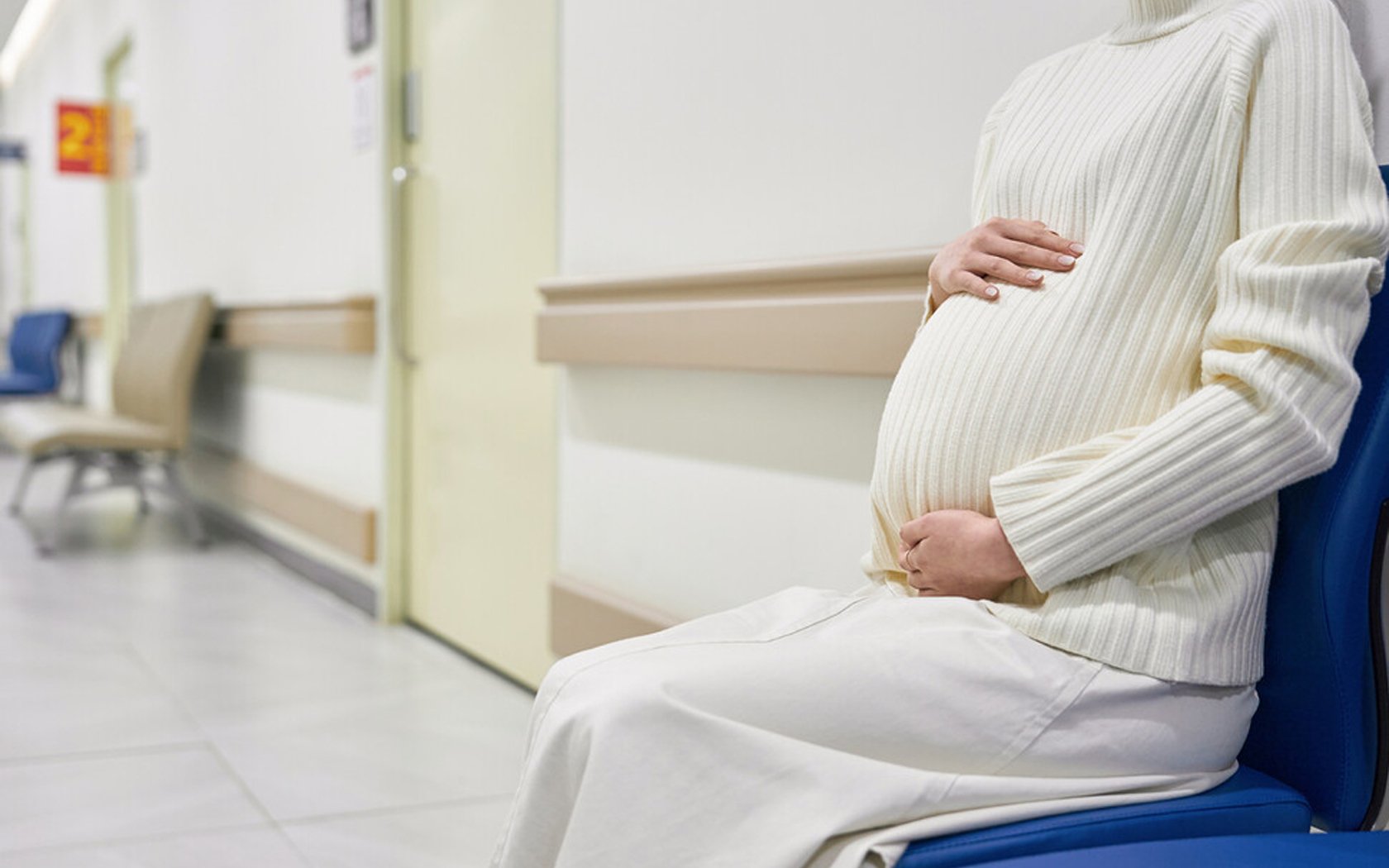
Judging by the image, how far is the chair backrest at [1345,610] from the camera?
1.15 meters

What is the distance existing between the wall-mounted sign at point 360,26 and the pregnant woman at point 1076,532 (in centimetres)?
300

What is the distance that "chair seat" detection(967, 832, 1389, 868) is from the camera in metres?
0.98

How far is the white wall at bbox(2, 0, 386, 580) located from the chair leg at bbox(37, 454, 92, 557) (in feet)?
2.16

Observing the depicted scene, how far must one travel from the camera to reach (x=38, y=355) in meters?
8.63

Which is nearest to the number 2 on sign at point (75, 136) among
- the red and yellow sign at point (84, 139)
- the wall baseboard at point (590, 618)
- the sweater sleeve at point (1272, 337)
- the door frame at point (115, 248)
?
the red and yellow sign at point (84, 139)

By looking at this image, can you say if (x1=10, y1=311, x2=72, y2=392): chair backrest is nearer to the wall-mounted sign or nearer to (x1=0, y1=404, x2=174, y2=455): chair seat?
(x1=0, y1=404, x2=174, y2=455): chair seat

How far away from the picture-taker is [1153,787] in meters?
1.16

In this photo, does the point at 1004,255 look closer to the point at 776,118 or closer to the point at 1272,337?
the point at 1272,337

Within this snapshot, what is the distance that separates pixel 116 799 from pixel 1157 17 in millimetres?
2091

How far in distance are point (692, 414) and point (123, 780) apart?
126 centimetres

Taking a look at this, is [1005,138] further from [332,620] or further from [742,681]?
[332,620]

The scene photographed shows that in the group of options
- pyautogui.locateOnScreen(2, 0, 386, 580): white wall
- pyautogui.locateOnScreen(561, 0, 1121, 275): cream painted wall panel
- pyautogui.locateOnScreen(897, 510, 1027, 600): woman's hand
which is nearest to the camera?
pyautogui.locateOnScreen(897, 510, 1027, 600): woman's hand

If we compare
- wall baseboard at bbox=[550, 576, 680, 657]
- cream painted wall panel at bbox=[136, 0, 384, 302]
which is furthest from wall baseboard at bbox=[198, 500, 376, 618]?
wall baseboard at bbox=[550, 576, 680, 657]

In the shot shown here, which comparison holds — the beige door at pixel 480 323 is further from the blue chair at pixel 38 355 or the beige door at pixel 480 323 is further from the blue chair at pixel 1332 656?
the blue chair at pixel 38 355
